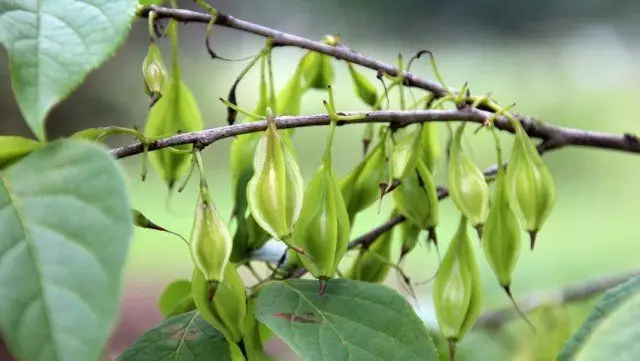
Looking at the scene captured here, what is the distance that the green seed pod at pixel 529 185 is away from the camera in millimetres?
316

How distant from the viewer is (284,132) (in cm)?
34

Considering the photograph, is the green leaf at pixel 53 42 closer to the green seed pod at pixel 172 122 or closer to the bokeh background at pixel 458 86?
the green seed pod at pixel 172 122

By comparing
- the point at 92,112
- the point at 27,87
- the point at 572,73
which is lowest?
the point at 92,112

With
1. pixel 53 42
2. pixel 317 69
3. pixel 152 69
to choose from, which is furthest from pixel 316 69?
pixel 53 42

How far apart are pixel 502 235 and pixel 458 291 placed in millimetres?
34

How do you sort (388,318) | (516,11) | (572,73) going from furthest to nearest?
(516,11), (572,73), (388,318)

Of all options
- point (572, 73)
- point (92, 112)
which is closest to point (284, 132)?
point (92, 112)

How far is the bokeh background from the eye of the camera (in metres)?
1.77

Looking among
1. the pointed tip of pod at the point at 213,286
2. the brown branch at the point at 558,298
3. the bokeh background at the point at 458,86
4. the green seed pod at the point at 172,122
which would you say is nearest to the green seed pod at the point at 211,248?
the pointed tip of pod at the point at 213,286

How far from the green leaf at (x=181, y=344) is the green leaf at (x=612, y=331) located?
136 mm

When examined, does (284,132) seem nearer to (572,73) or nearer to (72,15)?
(72,15)

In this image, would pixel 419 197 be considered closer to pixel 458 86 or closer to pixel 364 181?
pixel 364 181

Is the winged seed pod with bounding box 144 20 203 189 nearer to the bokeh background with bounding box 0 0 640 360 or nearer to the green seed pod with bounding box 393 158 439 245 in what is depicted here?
the green seed pod with bounding box 393 158 439 245

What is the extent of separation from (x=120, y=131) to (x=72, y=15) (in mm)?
53
